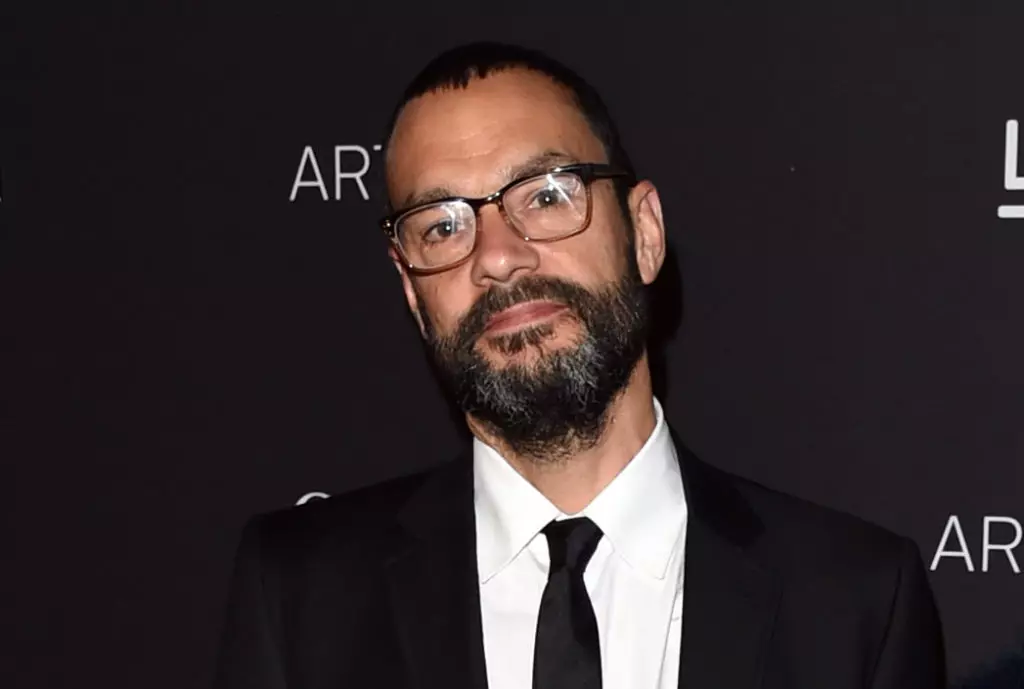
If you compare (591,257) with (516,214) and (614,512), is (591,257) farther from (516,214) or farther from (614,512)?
(614,512)

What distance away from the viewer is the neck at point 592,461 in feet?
5.11

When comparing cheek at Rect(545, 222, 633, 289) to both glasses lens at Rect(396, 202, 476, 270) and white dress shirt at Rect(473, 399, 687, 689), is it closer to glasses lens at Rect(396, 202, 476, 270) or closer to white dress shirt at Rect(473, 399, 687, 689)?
glasses lens at Rect(396, 202, 476, 270)

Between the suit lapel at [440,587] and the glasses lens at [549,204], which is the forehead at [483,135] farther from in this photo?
the suit lapel at [440,587]

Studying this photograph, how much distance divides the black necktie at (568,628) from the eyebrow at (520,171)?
463mm

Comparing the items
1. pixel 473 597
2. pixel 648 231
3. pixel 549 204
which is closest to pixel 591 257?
pixel 549 204

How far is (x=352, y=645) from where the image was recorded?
60.0 inches

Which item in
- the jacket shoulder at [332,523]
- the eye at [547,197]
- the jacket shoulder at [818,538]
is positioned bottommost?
the jacket shoulder at [818,538]

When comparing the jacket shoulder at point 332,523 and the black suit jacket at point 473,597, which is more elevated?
the jacket shoulder at point 332,523

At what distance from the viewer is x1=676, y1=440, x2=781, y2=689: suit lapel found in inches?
56.4

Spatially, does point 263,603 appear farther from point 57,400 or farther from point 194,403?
point 57,400

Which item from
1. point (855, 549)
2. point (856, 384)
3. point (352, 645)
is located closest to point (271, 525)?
point (352, 645)

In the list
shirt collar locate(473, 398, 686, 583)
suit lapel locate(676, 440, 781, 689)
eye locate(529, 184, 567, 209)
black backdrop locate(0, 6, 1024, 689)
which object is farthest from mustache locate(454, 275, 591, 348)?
black backdrop locate(0, 6, 1024, 689)

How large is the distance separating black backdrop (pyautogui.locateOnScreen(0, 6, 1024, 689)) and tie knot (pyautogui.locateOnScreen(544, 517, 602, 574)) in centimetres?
49

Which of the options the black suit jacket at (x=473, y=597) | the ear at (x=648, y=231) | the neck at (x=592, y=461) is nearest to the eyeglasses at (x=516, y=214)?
the ear at (x=648, y=231)
